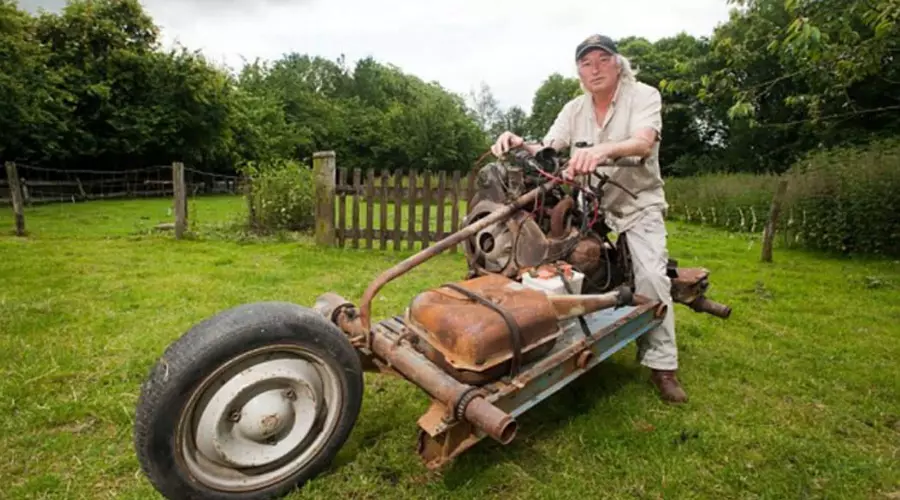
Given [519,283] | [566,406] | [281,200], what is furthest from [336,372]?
[281,200]

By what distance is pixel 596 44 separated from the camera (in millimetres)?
2832

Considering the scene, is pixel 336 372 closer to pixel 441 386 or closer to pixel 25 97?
pixel 441 386

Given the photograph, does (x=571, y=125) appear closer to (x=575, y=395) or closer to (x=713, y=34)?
(x=575, y=395)

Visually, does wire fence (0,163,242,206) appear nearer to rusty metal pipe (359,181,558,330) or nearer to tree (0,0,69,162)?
tree (0,0,69,162)

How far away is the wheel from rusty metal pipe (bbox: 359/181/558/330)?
296 millimetres

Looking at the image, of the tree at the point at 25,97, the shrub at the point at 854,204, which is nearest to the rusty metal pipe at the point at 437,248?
the shrub at the point at 854,204

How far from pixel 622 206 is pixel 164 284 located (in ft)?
15.3

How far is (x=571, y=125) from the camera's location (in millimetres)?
3354

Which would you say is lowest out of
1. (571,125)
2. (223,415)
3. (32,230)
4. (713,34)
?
(32,230)

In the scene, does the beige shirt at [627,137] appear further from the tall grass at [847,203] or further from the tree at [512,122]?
the tree at [512,122]

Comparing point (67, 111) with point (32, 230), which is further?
point (67, 111)

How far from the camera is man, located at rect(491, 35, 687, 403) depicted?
2.88m

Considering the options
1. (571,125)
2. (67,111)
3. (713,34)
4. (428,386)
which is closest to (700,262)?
(713,34)

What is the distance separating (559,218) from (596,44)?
0.99 meters
